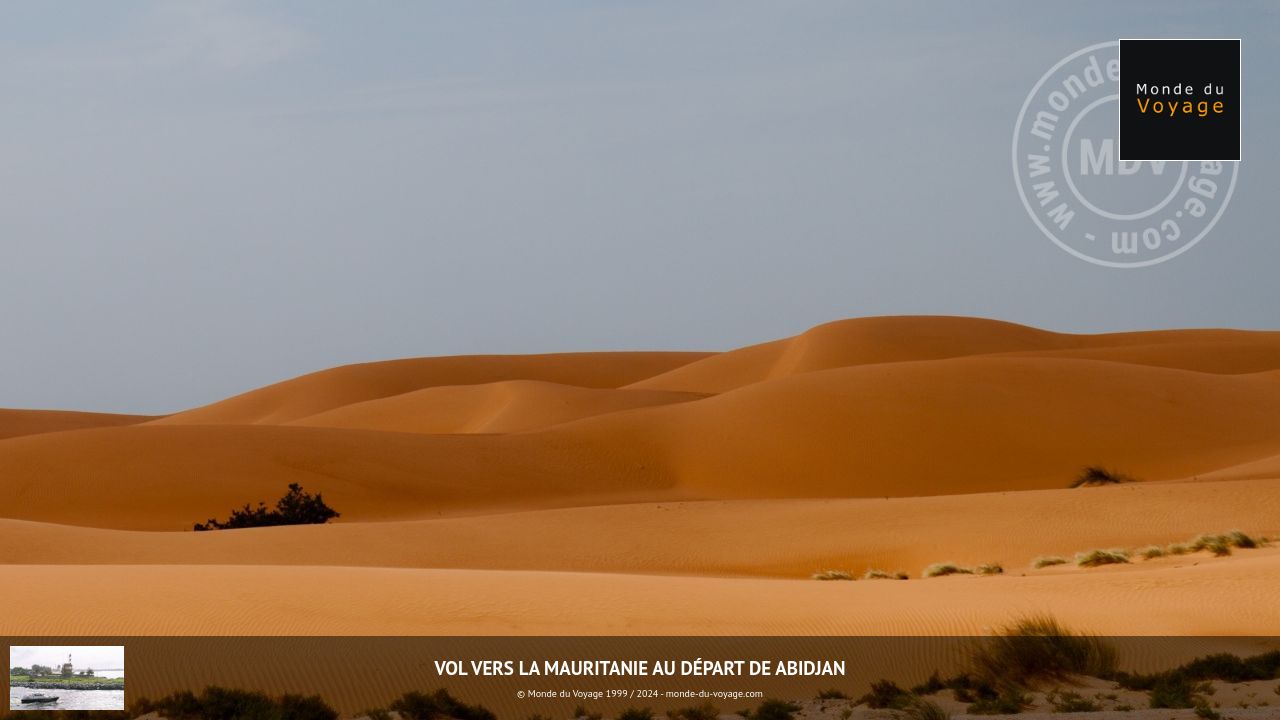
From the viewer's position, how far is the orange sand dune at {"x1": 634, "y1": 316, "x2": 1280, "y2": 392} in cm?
8181

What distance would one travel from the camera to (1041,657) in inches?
401

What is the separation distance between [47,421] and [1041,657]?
89260mm

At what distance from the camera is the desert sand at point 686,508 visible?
472 inches

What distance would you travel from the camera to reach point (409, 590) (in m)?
12.9

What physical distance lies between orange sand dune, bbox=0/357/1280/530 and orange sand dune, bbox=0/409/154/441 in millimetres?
40579

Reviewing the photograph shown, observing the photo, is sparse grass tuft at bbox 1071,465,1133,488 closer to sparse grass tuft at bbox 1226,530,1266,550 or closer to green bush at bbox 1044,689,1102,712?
sparse grass tuft at bbox 1226,530,1266,550

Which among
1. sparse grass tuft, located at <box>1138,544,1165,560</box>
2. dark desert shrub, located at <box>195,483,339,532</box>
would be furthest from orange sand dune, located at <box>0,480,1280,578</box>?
dark desert shrub, located at <box>195,483,339,532</box>

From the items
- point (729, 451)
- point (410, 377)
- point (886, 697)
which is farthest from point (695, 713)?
point (410, 377)

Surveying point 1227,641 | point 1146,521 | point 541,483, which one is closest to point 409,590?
point 1227,641

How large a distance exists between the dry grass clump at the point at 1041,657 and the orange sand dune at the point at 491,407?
46.1 m

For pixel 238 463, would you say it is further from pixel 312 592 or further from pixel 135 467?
pixel 312 592

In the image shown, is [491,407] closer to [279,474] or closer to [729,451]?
[729,451]

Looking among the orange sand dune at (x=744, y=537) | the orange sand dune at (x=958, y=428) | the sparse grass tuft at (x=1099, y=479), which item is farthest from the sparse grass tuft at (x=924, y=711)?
the orange sand dune at (x=958, y=428)

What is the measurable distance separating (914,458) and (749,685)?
3154 cm
